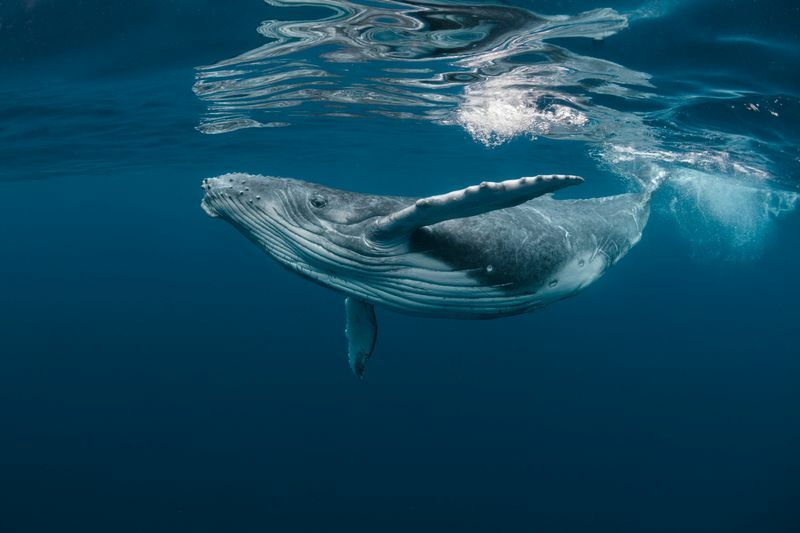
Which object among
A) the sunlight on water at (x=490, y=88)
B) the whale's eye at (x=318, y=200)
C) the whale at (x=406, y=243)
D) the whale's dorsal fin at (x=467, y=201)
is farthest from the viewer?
the sunlight on water at (x=490, y=88)

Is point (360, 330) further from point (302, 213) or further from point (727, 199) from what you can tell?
point (727, 199)

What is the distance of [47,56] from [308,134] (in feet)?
42.9

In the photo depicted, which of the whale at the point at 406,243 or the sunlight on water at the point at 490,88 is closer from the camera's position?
the whale at the point at 406,243

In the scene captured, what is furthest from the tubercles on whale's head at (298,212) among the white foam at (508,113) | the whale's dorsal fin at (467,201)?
the white foam at (508,113)

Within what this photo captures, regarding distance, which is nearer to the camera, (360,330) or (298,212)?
(298,212)

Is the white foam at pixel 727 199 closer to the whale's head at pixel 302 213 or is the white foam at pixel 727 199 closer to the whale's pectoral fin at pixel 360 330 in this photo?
the whale's pectoral fin at pixel 360 330

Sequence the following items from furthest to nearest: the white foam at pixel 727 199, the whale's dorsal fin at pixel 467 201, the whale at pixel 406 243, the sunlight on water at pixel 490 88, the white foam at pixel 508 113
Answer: the white foam at pixel 727 199, the white foam at pixel 508 113, the sunlight on water at pixel 490 88, the whale at pixel 406 243, the whale's dorsal fin at pixel 467 201

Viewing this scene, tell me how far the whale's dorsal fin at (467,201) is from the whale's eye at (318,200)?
557 millimetres

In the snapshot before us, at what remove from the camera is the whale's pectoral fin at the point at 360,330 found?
574 centimetres

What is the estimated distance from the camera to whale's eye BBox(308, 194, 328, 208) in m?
4.15

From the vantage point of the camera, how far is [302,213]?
13.5 feet

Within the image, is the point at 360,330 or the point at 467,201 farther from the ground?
the point at 467,201

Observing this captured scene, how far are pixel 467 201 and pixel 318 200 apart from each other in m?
1.41

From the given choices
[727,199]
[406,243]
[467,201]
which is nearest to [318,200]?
[406,243]
